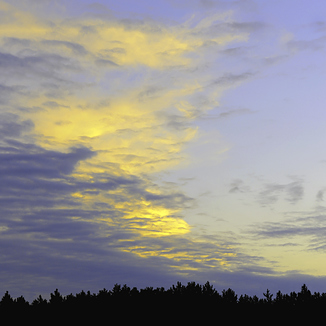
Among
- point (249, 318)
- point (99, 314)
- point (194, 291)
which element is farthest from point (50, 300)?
point (249, 318)

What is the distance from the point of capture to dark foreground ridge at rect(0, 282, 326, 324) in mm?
69688

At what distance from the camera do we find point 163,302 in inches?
2908

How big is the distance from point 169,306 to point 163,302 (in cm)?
127

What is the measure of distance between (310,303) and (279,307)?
13.9 ft

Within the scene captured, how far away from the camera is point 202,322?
7075cm

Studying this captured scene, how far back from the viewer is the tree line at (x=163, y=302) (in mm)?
70875

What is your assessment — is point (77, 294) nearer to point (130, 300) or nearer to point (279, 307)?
point (130, 300)

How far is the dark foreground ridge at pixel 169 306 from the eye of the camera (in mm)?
69688

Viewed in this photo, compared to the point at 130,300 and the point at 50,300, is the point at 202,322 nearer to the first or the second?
the point at 130,300

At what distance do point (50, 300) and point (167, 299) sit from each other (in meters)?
17.7

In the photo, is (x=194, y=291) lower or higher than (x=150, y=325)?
higher

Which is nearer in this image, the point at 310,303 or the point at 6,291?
the point at 310,303

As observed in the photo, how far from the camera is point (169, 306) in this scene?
73.0 m

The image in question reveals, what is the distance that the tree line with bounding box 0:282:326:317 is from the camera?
70875 millimetres
